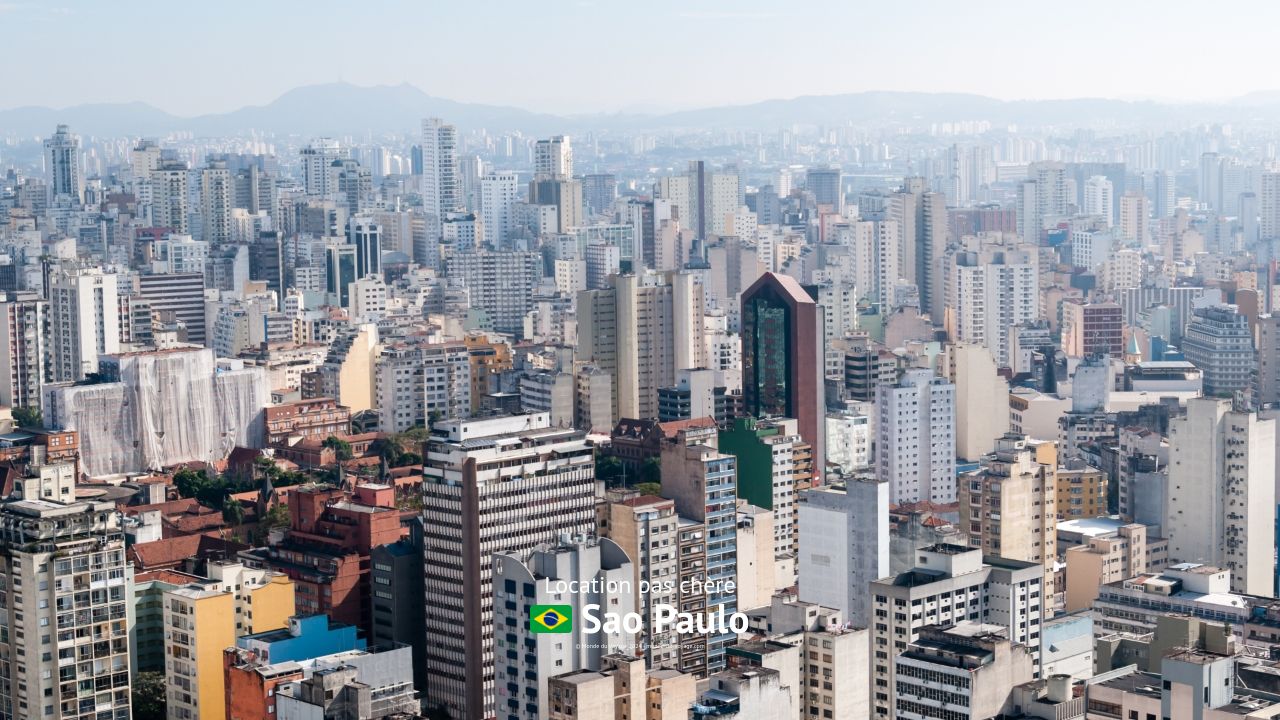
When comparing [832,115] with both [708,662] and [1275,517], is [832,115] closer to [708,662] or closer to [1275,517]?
[1275,517]


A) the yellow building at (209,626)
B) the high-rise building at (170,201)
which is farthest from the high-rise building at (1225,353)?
the high-rise building at (170,201)

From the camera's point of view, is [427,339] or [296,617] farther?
[427,339]

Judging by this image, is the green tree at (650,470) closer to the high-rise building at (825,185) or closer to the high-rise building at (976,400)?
the high-rise building at (976,400)

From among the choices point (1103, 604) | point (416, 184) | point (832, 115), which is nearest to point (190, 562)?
point (1103, 604)

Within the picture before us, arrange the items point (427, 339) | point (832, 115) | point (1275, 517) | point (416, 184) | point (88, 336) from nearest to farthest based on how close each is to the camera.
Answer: point (1275, 517) → point (88, 336) → point (427, 339) → point (416, 184) → point (832, 115)

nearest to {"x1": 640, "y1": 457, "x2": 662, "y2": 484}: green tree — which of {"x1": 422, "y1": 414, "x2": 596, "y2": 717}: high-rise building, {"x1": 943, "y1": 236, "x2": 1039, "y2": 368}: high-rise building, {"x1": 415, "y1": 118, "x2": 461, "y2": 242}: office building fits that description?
{"x1": 422, "y1": 414, "x2": 596, "y2": 717}: high-rise building

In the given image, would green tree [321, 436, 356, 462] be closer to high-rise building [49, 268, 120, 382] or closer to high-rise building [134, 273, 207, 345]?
high-rise building [49, 268, 120, 382]

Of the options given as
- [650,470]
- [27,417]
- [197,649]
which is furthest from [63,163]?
[197,649]
